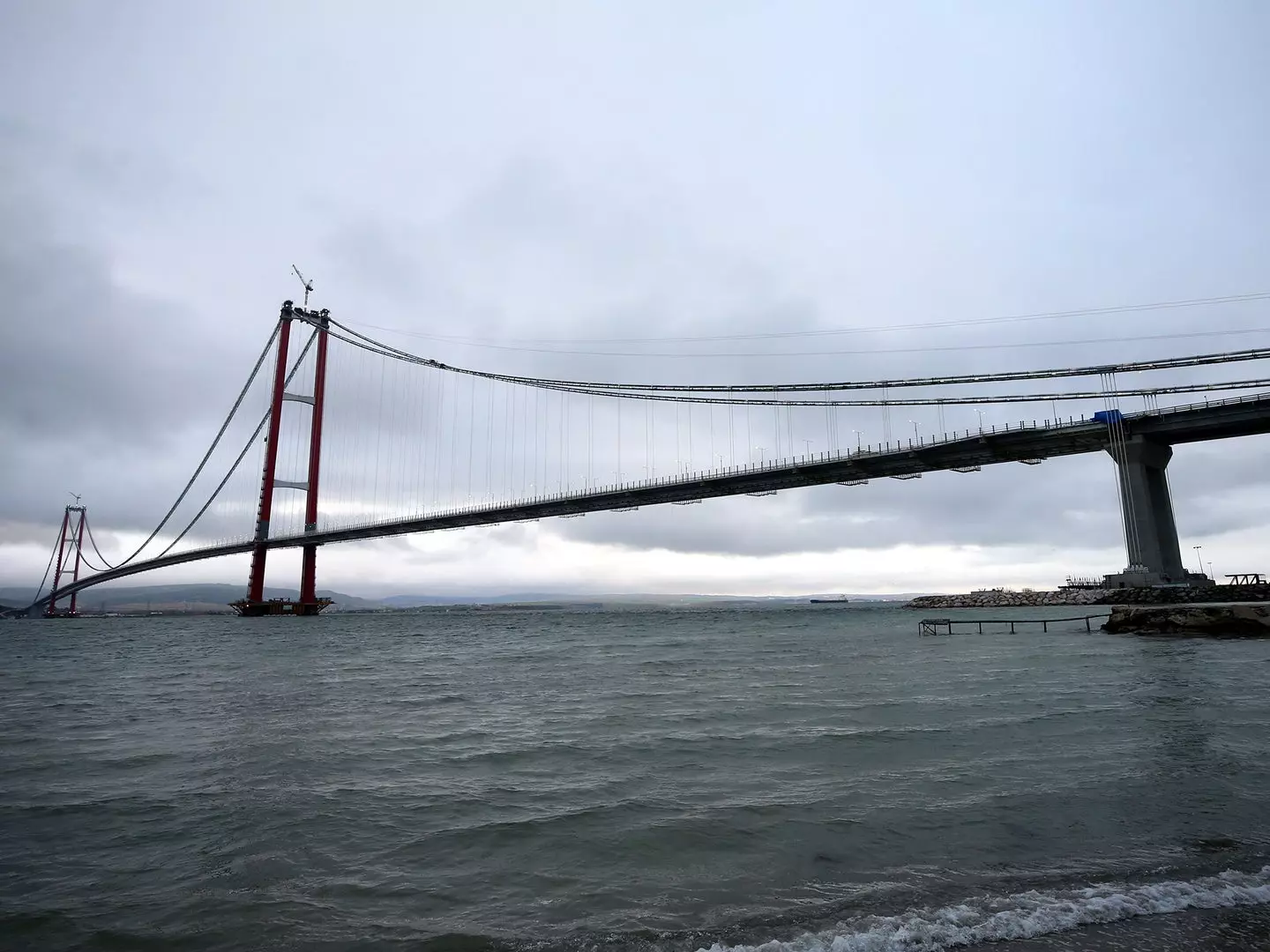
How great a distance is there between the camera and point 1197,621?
32.6m

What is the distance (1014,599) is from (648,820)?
335ft

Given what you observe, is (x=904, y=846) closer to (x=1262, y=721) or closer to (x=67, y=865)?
(x=67, y=865)

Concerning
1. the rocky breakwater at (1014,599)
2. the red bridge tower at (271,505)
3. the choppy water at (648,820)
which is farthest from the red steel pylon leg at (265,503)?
the rocky breakwater at (1014,599)

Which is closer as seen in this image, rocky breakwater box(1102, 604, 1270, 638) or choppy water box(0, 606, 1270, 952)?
choppy water box(0, 606, 1270, 952)

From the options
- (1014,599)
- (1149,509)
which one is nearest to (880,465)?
(1149,509)

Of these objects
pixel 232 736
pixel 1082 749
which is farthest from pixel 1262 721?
pixel 232 736

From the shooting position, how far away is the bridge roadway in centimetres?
4972

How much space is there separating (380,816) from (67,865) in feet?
9.36

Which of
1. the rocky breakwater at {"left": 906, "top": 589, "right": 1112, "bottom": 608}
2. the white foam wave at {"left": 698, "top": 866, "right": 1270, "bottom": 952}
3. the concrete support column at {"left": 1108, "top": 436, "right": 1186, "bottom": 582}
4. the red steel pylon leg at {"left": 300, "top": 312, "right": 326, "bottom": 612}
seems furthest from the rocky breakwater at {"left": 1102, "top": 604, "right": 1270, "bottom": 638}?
the red steel pylon leg at {"left": 300, "top": 312, "right": 326, "bottom": 612}

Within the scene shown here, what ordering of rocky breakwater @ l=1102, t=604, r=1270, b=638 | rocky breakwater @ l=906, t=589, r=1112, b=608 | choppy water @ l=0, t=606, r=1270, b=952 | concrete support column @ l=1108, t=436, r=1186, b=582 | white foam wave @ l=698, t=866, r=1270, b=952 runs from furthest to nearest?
rocky breakwater @ l=906, t=589, r=1112, b=608
concrete support column @ l=1108, t=436, r=1186, b=582
rocky breakwater @ l=1102, t=604, r=1270, b=638
choppy water @ l=0, t=606, r=1270, b=952
white foam wave @ l=698, t=866, r=1270, b=952

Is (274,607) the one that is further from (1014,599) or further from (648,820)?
(1014,599)

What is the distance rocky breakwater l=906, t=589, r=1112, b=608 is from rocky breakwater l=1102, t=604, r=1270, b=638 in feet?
136

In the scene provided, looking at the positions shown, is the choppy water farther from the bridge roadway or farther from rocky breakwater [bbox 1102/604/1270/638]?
the bridge roadway

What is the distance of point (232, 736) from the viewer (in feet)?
41.2
